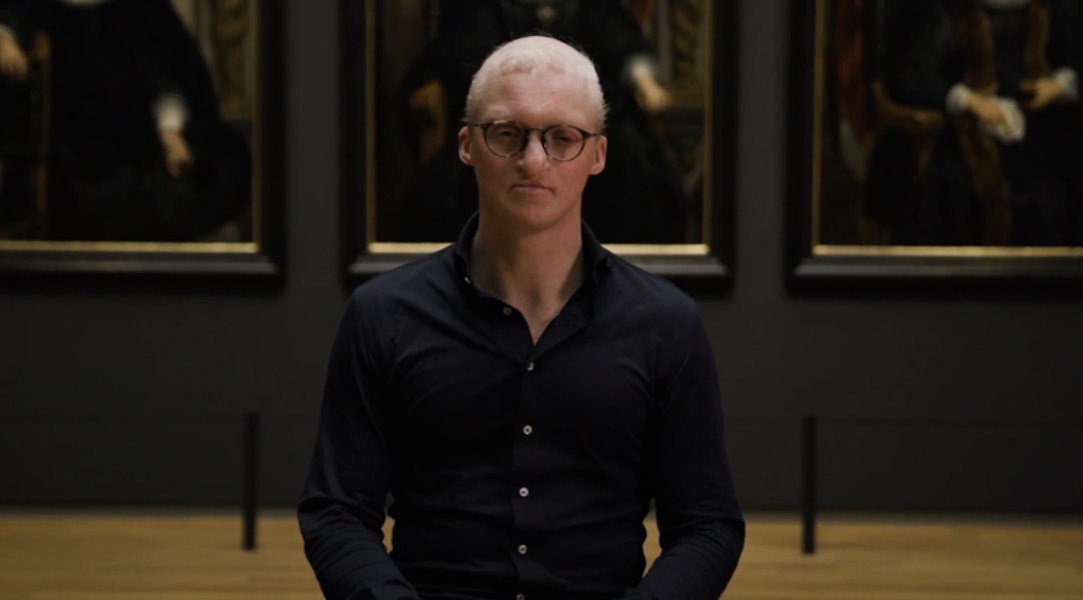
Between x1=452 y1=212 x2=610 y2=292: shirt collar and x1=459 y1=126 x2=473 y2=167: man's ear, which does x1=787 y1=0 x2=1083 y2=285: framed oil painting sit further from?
x1=459 y1=126 x2=473 y2=167: man's ear

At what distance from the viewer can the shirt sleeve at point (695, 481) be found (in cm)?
300

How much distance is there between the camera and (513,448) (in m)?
2.95

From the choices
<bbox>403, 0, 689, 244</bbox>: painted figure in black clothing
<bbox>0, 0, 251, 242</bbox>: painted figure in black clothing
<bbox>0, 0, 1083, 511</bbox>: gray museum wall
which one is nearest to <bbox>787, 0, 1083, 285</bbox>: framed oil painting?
<bbox>0, 0, 1083, 511</bbox>: gray museum wall

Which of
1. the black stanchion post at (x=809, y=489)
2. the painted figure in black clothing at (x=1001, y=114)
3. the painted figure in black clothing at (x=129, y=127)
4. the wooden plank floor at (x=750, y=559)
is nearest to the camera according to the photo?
the wooden plank floor at (x=750, y=559)

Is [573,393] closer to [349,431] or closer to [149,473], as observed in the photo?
[349,431]

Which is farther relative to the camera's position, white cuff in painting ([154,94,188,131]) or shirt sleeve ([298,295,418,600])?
white cuff in painting ([154,94,188,131])

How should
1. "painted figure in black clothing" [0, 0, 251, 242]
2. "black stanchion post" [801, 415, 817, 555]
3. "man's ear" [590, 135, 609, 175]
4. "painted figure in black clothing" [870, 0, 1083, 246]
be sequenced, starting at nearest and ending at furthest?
1. "man's ear" [590, 135, 609, 175]
2. "black stanchion post" [801, 415, 817, 555]
3. "painted figure in black clothing" [870, 0, 1083, 246]
4. "painted figure in black clothing" [0, 0, 251, 242]

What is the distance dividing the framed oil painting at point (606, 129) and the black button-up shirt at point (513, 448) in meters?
5.44

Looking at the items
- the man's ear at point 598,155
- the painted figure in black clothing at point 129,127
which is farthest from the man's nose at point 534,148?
the painted figure in black clothing at point 129,127

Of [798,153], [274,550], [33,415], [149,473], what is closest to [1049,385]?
[798,153]


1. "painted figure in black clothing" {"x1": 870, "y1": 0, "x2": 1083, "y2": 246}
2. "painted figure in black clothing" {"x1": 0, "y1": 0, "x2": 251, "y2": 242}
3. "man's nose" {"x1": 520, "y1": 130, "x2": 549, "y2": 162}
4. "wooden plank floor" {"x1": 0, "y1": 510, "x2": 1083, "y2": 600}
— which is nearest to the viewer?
"man's nose" {"x1": 520, "y1": 130, "x2": 549, "y2": 162}

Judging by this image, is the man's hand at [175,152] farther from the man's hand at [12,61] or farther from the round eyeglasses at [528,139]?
the round eyeglasses at [528,139]

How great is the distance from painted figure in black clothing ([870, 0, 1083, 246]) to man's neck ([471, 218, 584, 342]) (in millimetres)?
5818

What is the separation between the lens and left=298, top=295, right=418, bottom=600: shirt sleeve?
2.90 meters
